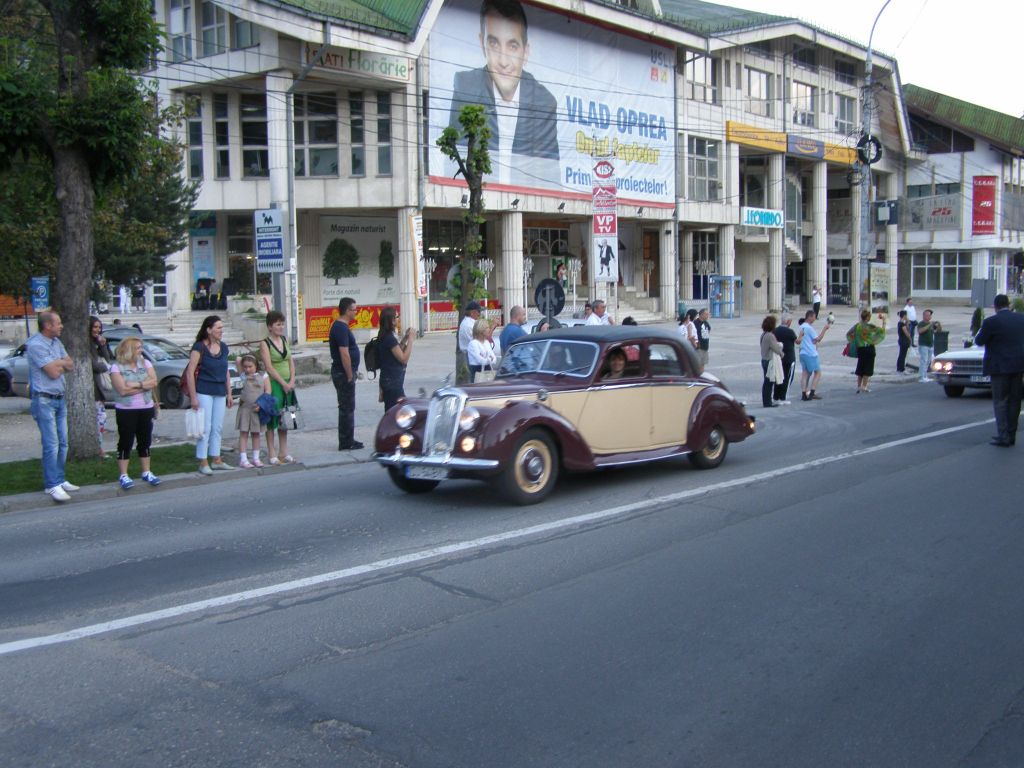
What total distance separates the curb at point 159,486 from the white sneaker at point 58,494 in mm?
48

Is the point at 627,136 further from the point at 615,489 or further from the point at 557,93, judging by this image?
the point at 615,489

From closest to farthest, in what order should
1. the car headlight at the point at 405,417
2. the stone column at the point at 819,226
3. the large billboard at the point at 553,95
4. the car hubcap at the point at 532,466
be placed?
1. the car hubcap at the point at 532,466
2. the car headlight at the point at 405,417
3. the large billboard at the point at 553,95
4. the stone column at the point at 819,226

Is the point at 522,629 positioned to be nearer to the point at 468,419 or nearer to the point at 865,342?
the point at 468,419

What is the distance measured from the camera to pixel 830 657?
5.38m

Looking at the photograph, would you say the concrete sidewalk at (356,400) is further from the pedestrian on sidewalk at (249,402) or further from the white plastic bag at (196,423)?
the white plastic bag at (196,423)

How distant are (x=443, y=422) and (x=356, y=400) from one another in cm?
1079

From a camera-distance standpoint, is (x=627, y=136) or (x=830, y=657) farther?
(x=627, y=136)

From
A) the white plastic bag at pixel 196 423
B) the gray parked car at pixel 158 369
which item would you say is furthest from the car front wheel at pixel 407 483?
the gray parked car at pixel 158 369

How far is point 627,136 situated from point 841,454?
32707mm

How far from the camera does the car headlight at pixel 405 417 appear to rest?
31.3 feet

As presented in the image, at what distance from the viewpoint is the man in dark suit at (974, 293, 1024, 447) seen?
12.1 metres

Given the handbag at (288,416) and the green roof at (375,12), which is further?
the green roof at (375,12)

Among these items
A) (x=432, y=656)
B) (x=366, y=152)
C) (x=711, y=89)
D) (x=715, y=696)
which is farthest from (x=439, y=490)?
(x=711, y=89)

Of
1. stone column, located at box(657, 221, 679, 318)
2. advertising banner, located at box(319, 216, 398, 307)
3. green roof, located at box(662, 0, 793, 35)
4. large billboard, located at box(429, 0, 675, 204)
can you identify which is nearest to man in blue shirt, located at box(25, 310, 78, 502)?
large billboard, located at box(429, 0, 675, 204)
